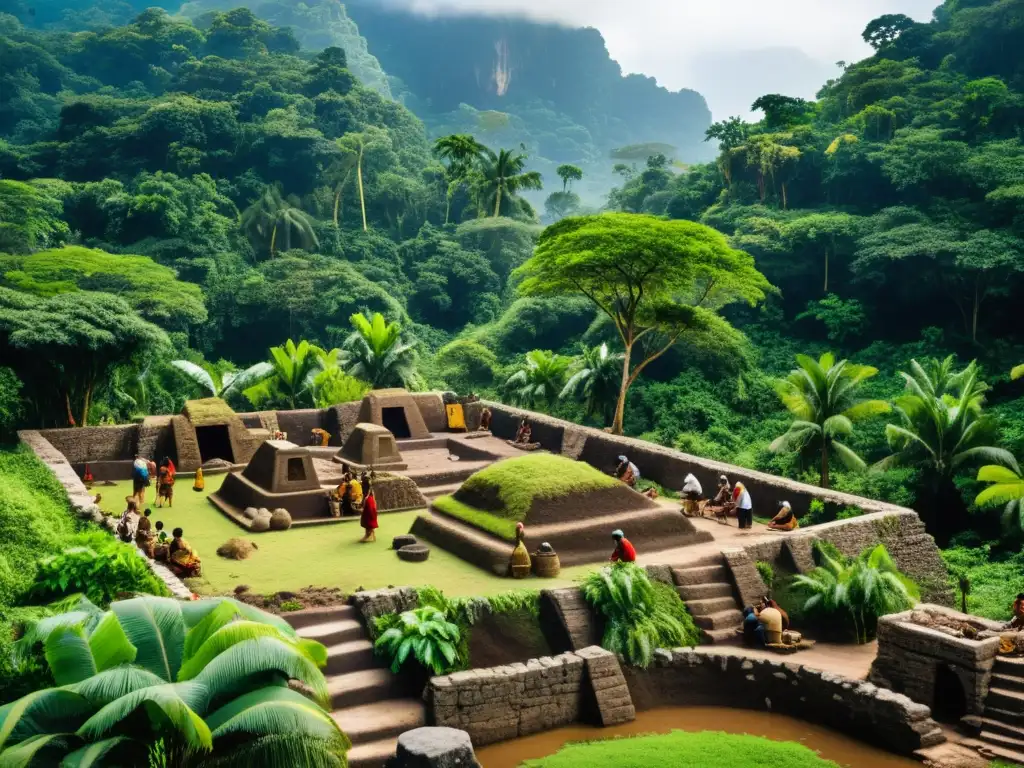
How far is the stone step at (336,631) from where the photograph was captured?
456 inches

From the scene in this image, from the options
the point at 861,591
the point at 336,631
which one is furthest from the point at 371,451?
the point at 861,591

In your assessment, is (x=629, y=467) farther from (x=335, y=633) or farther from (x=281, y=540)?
(x=335, y=633)

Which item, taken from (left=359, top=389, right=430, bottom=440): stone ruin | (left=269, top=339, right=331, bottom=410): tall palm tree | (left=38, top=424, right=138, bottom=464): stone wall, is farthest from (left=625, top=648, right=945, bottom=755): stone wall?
(left=269, top=339, right=331, bottom=410): tall palm tree

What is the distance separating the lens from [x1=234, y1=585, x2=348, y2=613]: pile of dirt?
1219cm

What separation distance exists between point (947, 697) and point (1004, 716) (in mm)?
772

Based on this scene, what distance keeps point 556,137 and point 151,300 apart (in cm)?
10703

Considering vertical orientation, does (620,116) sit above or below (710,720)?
above

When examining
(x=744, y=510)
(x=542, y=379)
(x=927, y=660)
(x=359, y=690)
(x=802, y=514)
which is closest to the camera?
(x=359, y=690)

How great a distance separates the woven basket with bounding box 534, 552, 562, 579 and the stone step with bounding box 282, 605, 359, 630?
2.90 meters

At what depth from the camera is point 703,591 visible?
1376 cm

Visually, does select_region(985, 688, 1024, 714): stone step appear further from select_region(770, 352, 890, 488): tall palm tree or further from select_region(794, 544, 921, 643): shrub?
select_region(770, 352, 890, 488): tall palm tree

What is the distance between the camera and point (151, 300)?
1315 inches

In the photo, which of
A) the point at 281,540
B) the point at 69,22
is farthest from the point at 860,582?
the point at 69,22

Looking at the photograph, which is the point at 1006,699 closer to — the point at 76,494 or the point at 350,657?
the point at 350,657
